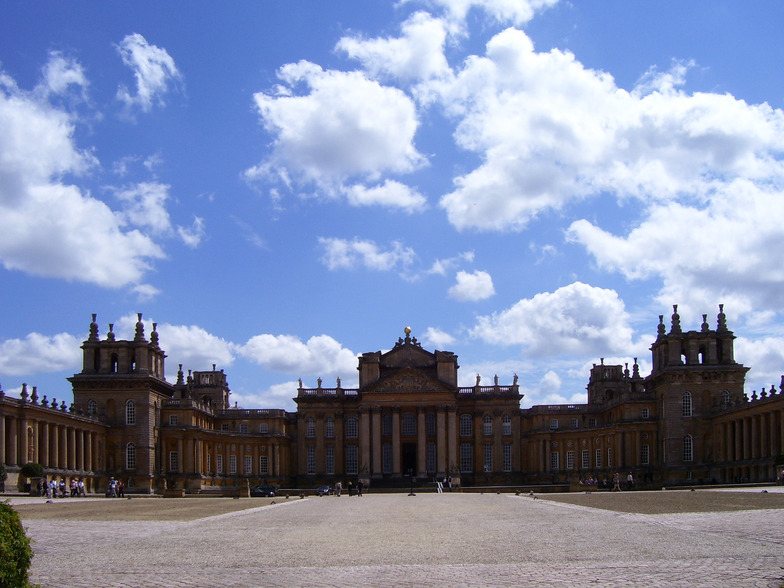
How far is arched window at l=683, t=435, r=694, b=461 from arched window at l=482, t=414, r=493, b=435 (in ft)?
80.3

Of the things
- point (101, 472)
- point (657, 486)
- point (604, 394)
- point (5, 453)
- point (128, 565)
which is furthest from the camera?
point (604, 394)

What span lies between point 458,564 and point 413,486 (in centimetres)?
7311

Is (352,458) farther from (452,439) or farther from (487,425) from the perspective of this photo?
(487,425)

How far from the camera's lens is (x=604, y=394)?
351 ft

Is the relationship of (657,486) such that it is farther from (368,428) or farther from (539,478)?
(368,428)

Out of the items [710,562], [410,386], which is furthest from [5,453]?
[710,562]

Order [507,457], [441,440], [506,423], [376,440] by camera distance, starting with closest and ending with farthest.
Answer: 1. [441,440]
2. [376,440]
3. [507,457]
4. [506,423]

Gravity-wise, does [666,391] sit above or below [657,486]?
above

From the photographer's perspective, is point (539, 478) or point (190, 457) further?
point (539, 478)

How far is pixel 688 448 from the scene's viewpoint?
266 feet

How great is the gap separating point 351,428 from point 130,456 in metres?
26.7

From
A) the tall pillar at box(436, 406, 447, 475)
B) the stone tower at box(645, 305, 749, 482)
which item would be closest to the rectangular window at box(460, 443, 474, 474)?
the tall pillar at box(436, 406, 447, 475)

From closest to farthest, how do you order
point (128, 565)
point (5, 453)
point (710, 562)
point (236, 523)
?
point (710, 562) < point (128, 565) < point (236, 523) < point (5, 453)

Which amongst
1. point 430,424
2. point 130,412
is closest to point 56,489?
point 130,412
